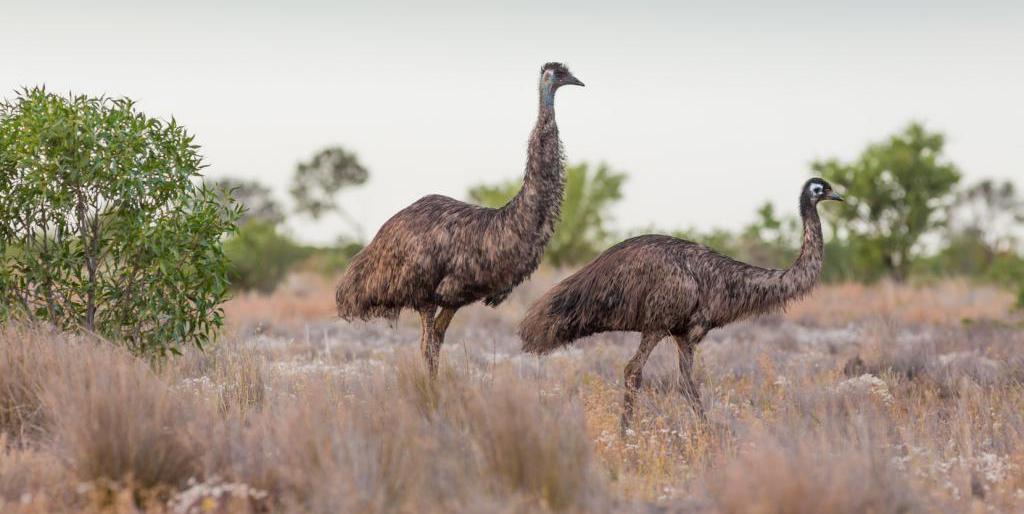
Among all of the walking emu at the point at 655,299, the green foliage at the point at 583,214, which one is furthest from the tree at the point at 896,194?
the walking emu at the point at 655,299

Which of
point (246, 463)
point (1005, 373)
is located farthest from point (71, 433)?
point (1005, 373)

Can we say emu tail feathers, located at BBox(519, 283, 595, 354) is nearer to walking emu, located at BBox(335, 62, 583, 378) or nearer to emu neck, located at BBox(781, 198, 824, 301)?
walking emu, located at BBox(335, 62, 583, 378)

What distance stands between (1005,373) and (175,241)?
8.19 meters

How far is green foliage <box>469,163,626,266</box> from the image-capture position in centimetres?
2991

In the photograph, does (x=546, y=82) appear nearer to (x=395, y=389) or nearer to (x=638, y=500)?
(x=395, y=389)

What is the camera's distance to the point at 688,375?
28.2 feet

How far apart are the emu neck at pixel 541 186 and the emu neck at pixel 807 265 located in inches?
75.5

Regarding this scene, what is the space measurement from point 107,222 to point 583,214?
22.0 meters

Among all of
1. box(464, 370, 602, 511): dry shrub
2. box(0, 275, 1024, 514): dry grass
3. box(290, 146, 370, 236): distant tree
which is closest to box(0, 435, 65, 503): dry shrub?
box(0, 275, 1024, 514): dry grass

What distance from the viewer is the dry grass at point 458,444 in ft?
17.6

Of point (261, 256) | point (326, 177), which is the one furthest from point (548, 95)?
point (326, 177)

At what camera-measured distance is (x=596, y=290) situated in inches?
339

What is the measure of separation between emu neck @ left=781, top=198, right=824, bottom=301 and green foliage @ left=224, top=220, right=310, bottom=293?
57.6 ft

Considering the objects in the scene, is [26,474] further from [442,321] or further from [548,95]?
[548,95]
